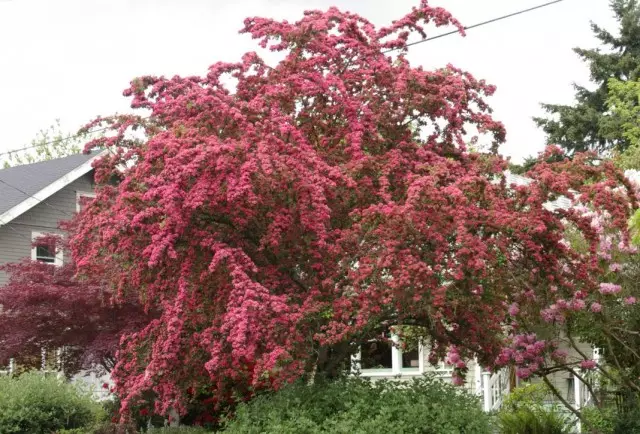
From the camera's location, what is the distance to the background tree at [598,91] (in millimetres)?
32031

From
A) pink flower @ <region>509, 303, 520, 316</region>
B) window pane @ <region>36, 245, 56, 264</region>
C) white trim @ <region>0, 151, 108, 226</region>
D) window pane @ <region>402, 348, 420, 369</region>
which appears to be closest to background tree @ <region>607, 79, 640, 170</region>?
window pane @ <region>402, 348, 420, 369</region>

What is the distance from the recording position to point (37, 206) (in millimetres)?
24062

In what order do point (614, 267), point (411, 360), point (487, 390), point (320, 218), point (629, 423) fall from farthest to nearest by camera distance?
point (411, 360), point (487, 390), point (629, 423), point (614, 267), point (320, 218)

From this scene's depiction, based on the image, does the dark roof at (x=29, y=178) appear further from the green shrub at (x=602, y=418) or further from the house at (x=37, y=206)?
the green shrub at (x=602, y=418)

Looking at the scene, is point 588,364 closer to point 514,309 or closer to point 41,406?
point 514,309

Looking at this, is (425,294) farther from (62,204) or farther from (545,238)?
(62,204)

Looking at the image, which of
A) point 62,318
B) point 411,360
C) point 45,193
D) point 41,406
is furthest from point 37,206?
point 41,406

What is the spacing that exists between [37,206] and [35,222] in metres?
0.43

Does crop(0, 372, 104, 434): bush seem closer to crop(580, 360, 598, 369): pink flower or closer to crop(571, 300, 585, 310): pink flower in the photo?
crop(580, 360, 598, 369): pink flower

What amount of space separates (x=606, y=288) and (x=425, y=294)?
317 cm

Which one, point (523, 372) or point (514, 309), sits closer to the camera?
point (514, 309)

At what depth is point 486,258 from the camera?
893 cm

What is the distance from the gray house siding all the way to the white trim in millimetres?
422

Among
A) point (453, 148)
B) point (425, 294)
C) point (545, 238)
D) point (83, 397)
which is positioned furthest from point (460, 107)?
point (83, 397)
